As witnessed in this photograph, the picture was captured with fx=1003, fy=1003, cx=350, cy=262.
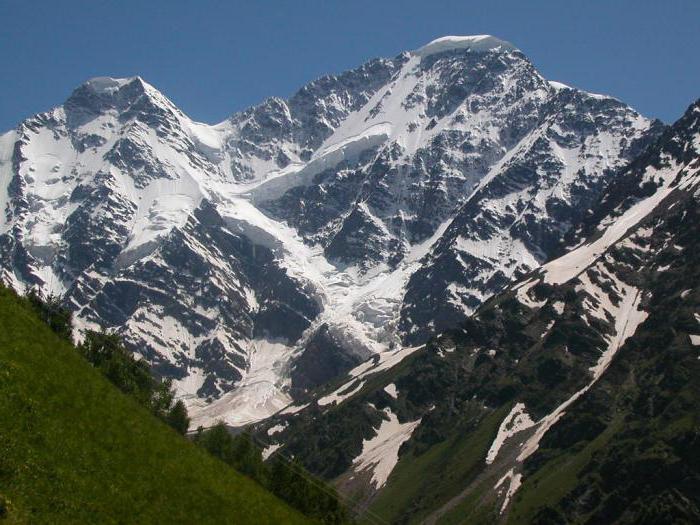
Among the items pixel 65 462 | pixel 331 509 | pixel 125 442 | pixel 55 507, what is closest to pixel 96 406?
pixel 125 442

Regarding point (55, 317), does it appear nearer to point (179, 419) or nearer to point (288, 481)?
point (179, 419)

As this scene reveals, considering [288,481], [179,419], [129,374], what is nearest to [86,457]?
[288,481]

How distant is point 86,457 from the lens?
271 feet

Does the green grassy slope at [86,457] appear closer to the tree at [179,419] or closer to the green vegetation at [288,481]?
the green vegetation at [288,481]

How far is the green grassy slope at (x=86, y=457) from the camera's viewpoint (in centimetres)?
7394

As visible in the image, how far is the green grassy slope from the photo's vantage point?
73938mm

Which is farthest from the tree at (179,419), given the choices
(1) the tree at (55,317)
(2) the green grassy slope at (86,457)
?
(2) the green grassy slope at (86,457)

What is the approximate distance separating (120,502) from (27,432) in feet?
30.2

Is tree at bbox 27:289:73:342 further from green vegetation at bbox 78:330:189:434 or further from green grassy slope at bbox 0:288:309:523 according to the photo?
green grassy slope at bbox 0:288:309:523

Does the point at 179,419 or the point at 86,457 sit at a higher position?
the point at 179,419

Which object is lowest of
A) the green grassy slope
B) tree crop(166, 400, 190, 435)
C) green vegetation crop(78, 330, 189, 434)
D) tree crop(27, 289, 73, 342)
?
the green grassy slope

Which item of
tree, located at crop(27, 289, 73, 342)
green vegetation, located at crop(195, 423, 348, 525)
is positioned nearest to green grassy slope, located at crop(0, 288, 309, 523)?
green vegetation, located at crop(195, 423, 348, 525)

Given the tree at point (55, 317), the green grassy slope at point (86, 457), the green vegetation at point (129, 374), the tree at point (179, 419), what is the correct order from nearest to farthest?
the green grassy slope at point (86, 457) < the green vegetation at point (129, 374) < the tree at point (55, 317) < the tree at point (179, 419)

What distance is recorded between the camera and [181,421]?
154 metres
